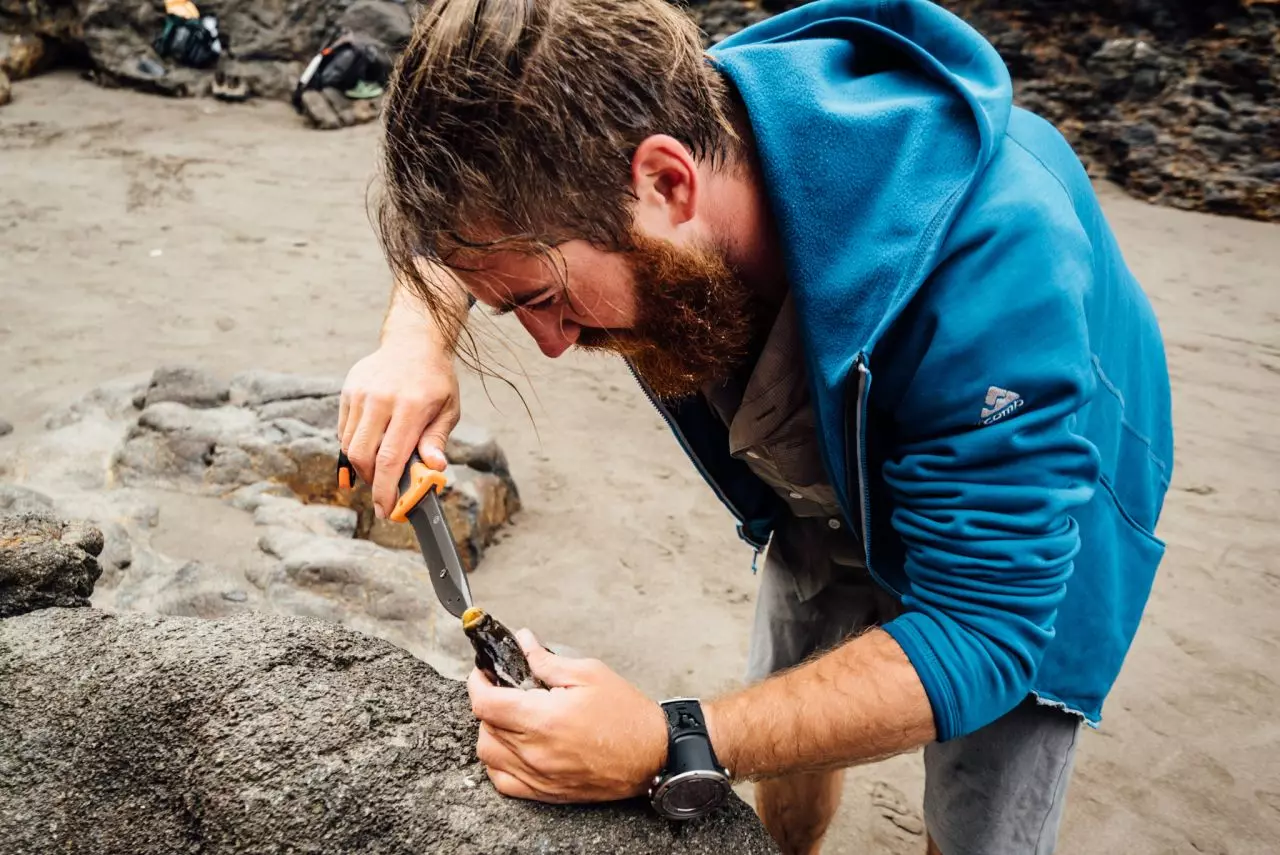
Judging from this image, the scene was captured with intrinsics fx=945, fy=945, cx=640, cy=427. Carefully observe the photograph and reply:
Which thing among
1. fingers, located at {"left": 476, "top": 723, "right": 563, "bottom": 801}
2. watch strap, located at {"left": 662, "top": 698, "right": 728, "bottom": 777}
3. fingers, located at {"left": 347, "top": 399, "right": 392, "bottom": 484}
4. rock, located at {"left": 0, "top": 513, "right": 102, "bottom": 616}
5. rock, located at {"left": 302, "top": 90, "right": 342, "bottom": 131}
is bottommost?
rock, located at {"left": 302, "top": 90, "right": 342, "bottom": 131}

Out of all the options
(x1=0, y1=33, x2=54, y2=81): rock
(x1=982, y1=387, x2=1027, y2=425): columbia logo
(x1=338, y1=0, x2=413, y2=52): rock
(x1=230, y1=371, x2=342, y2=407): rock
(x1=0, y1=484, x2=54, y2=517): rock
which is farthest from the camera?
(x1=338, y1=0, x2=413, y2=52): rock

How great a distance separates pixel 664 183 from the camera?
4.03ft

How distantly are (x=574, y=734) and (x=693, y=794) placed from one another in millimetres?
169

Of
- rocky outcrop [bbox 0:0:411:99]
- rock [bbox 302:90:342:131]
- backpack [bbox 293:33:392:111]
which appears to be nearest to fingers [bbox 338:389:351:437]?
rock [bbox 302:90:342:131]

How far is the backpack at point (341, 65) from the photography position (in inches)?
349

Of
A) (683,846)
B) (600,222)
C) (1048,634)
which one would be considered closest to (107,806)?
(683,846)

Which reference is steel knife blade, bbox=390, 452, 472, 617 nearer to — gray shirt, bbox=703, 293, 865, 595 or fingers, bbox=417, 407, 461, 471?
fingers, bbox=417, 407, 461, 471

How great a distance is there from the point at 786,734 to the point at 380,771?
1.70 ft

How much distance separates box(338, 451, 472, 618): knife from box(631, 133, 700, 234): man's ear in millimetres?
520

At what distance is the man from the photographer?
3.61 feet

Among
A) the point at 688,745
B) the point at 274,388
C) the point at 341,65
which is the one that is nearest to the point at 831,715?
the point at 688,745

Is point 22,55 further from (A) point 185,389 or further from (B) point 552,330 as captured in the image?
(B) point 552,330

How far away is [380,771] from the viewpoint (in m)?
1.21

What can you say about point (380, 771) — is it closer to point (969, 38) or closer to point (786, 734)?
point (786, 734)
